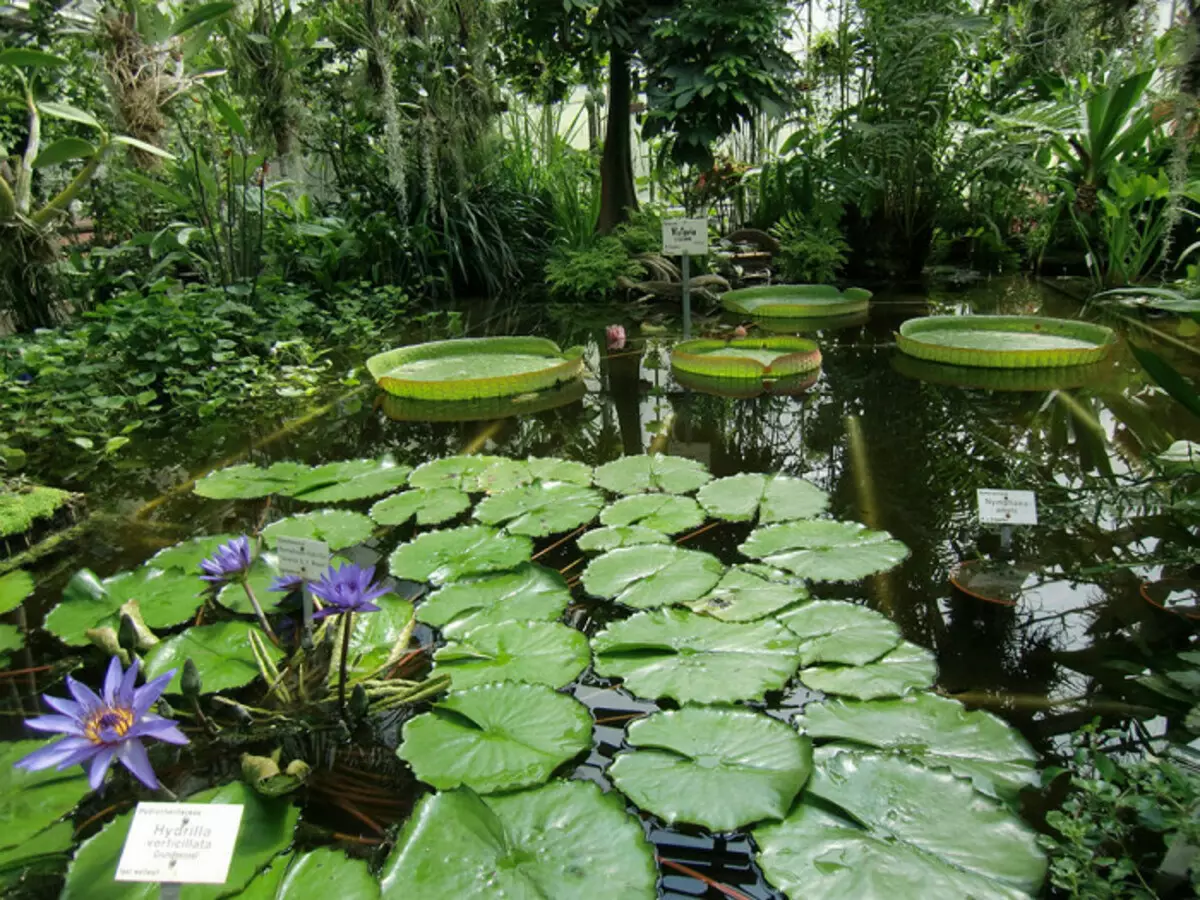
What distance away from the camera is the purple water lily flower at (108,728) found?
2.74ft

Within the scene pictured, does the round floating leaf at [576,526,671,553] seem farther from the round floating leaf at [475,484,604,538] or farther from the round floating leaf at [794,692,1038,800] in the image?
the round floating leaf at [794,692,1038,800]

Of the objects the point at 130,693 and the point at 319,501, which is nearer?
the point at 130,693

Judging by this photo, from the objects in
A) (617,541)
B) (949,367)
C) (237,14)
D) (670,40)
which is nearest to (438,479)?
(617,541)

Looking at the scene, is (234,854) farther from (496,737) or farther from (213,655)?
(213,655)

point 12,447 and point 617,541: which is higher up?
point 12,447

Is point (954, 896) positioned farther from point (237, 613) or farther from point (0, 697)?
point (0, 697)

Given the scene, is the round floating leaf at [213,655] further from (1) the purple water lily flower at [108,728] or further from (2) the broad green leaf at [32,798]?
(1) the purple water lily flower at [108,728]

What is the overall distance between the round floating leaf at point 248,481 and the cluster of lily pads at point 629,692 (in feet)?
0.99

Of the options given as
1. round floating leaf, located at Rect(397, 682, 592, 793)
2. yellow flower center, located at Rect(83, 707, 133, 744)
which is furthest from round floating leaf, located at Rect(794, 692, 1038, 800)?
yellow flower center, located at Rect(83, 707, 133, 744)

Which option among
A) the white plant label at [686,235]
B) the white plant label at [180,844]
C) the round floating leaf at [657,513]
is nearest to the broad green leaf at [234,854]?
the white plant label at [180,844]

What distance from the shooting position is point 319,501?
2193 millimetres

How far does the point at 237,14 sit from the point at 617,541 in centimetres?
370

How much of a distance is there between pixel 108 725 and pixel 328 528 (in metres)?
1.10

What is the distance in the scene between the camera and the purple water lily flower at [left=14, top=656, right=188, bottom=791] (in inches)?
32.8
